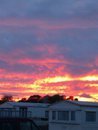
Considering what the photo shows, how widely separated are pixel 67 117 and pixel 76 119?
151 centimetres

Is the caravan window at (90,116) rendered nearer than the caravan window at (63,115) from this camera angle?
Yes

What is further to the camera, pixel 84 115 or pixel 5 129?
pixel 84 115

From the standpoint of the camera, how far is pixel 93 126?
39.0m

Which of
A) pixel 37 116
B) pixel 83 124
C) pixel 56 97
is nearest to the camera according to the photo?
pixel 83 124

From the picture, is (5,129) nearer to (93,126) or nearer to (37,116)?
(93,126)

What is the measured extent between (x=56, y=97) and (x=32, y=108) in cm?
3232

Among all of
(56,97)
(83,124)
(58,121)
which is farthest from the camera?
(56,97)

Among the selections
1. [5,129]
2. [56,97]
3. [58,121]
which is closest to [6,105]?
[58,121]

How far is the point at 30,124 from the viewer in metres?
17.6

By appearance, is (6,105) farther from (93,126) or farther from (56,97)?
(56,97)

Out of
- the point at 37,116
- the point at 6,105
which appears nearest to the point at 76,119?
the point at 37,116

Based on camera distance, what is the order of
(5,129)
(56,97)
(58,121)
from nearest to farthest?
(5,129) → (58,121) → (56,97)

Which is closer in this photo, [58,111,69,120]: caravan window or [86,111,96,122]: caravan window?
[86,111,96,122]: caravan window

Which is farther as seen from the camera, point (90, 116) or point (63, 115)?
point (63, 115)
